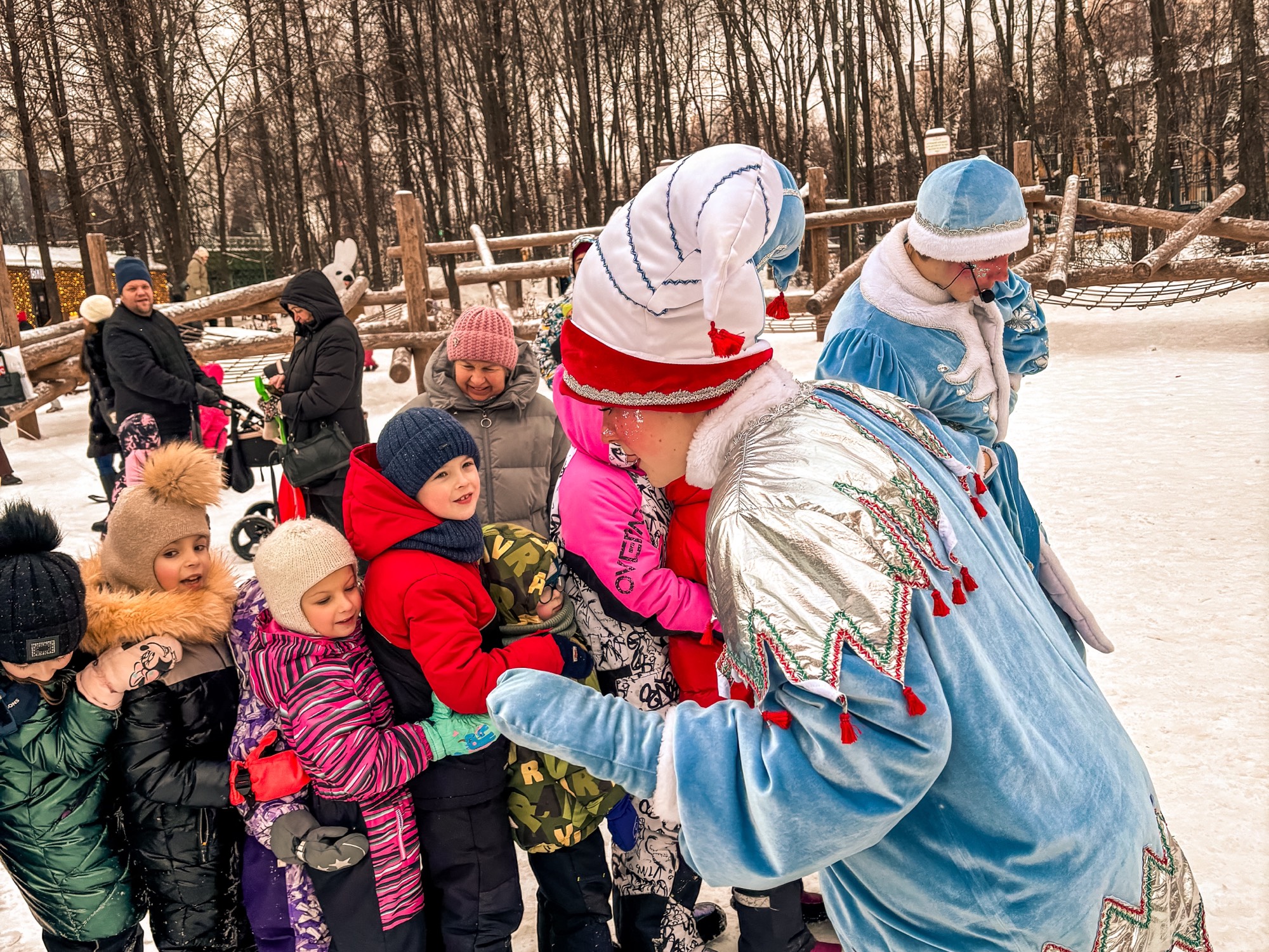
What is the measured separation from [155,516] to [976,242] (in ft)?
7.61

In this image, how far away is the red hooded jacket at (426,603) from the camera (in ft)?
6.86

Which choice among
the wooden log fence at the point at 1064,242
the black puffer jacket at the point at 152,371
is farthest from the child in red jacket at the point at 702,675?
the wooden log fence at the point at 1064,242

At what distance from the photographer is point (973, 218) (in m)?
2.54

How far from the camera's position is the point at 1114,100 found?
18562 mm

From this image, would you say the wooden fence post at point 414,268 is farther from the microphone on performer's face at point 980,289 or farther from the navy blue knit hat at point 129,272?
the microphone on performer's face at point 980,289

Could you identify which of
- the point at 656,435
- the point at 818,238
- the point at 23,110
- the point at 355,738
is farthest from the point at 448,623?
the point at 23,110

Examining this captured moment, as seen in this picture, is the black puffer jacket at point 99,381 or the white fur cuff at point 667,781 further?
the black puffer jacket at point 99,381

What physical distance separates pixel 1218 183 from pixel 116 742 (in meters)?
27.7

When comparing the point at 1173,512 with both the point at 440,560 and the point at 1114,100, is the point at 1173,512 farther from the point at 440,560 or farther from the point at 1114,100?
the point at 1114,100

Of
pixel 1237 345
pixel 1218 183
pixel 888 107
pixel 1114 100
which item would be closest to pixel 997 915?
pixel 1237 345

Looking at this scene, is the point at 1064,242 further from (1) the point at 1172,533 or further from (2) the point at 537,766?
(2) the point at 537,766

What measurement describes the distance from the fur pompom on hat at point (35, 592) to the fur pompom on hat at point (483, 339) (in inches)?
59.6

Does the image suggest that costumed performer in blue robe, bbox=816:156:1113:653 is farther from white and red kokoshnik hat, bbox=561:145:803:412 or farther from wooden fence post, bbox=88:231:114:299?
wooden fence post, bbox=88:231:114:299

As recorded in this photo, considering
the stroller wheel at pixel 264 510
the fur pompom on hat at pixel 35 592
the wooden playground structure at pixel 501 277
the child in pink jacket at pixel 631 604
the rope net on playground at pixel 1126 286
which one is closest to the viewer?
the fur pompom on hat at pixel 35 592
